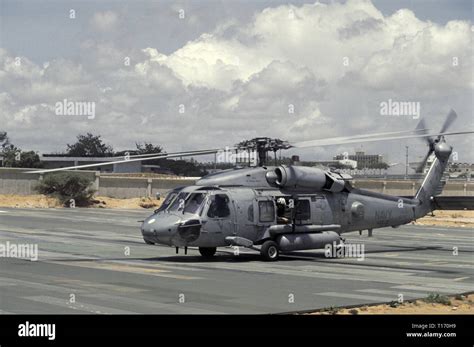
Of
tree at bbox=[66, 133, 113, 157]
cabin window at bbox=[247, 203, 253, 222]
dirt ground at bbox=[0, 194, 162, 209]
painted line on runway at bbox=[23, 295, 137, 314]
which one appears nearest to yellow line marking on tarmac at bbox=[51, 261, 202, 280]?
cabin window at bbox=[247, 203, 253, 222]

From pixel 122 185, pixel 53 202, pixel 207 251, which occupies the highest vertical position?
pixel 122 185

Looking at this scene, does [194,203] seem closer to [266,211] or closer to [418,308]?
[266,211]

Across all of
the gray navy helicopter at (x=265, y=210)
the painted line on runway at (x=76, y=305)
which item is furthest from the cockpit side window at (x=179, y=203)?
the painted line on runway at (x=76, y=305)

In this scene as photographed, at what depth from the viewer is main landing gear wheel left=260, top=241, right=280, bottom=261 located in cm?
2433

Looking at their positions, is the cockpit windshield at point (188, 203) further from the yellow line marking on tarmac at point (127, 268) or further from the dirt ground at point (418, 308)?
the dirt ground at point (418, 308)

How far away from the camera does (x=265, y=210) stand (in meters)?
24.6

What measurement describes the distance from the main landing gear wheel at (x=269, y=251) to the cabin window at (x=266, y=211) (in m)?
0.79

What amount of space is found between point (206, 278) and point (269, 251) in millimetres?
5426

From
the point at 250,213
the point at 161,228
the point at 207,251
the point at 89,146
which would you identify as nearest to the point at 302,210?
the point at 250,213

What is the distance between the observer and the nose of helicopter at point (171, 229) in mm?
22453

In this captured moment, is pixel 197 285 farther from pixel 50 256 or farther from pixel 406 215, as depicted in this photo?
pixel 406 215
